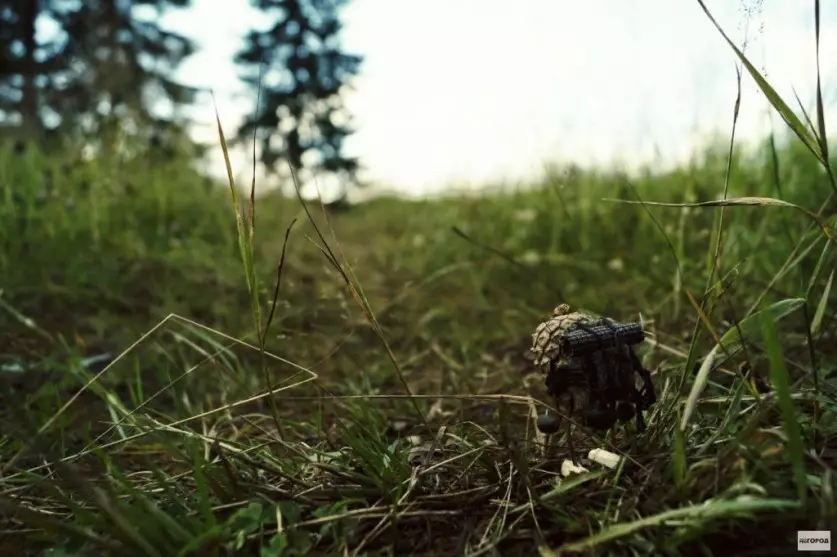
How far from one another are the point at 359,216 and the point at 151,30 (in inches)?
361

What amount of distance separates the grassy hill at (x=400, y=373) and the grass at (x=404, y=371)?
0.01 meters

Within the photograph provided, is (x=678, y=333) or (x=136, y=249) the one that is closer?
(x=678, y=333)

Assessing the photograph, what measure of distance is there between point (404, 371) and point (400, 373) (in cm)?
116

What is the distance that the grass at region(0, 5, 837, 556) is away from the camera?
1018 millimetres

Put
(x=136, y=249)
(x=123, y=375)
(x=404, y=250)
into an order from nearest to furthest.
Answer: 1. (x=123, y=375)
2. (x=136, y=249)
3. (x=404, y=250)

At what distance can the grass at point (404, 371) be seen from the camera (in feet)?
3.34

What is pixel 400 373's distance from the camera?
1.21m

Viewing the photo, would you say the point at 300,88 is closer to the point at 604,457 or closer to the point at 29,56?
the point at 29,56

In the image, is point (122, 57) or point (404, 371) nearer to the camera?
point (404, 371)

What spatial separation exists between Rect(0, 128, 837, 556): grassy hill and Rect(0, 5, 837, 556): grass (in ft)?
0.03

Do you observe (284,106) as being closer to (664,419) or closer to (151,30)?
(151,30)

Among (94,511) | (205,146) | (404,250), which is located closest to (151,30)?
(205,146)

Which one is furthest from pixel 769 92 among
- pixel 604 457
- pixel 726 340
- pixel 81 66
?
pixel 81 66

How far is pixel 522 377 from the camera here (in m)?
2.17
